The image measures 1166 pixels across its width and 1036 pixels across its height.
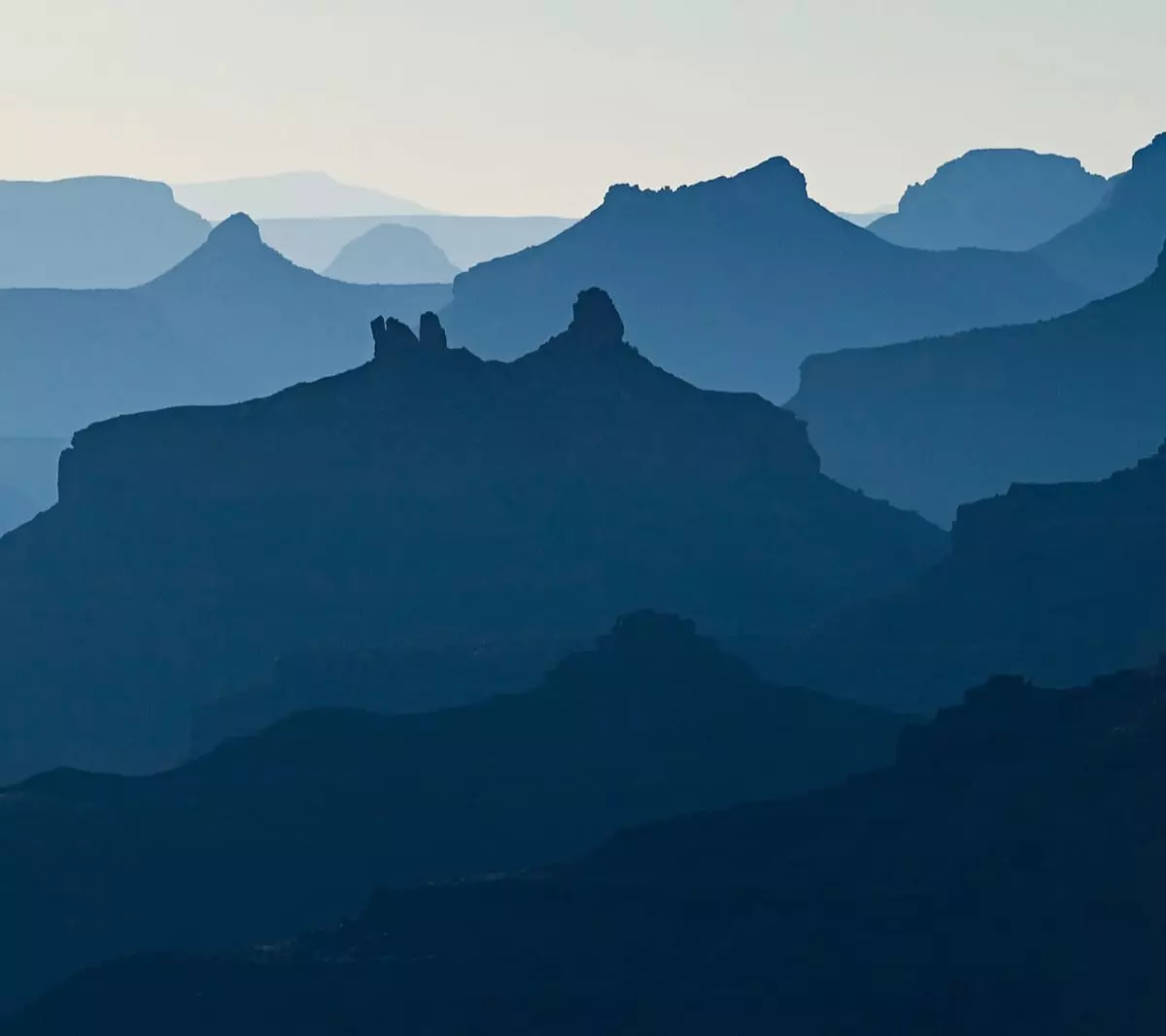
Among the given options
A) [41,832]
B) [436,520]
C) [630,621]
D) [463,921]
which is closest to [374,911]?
[463,921]

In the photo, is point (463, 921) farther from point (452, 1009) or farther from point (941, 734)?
point (941, 734)

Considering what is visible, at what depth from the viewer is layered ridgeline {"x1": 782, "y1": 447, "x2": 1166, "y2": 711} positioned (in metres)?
137

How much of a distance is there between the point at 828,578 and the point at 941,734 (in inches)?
3496

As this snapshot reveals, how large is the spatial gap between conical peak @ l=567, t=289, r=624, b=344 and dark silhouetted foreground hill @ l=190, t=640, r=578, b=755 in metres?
43.6

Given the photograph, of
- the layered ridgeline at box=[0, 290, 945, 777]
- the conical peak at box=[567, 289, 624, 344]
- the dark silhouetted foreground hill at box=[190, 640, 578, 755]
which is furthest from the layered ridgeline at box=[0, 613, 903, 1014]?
the conical peak at box=[567, 289, 624, 344]

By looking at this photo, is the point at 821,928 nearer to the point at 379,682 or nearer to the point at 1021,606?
→ the point at 1021,606

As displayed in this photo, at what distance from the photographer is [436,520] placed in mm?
181500

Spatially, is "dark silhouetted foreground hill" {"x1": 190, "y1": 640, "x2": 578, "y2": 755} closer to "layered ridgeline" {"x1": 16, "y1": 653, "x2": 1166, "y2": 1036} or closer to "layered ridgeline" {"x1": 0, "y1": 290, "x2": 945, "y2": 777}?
"layered ridgeline" {"x1": 0, "y1": 290, "x2": 945, "y2": 777}

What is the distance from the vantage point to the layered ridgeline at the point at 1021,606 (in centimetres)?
13662

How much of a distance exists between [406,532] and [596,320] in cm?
2234

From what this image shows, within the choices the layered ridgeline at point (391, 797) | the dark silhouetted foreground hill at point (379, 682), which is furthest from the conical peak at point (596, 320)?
the layered ridgeline at point (391, 797)

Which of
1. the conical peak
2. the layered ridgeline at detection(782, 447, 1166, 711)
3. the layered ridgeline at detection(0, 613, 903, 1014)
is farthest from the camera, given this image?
the conical peak

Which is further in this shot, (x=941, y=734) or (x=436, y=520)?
(x=436, y=520)

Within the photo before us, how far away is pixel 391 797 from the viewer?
114 m
